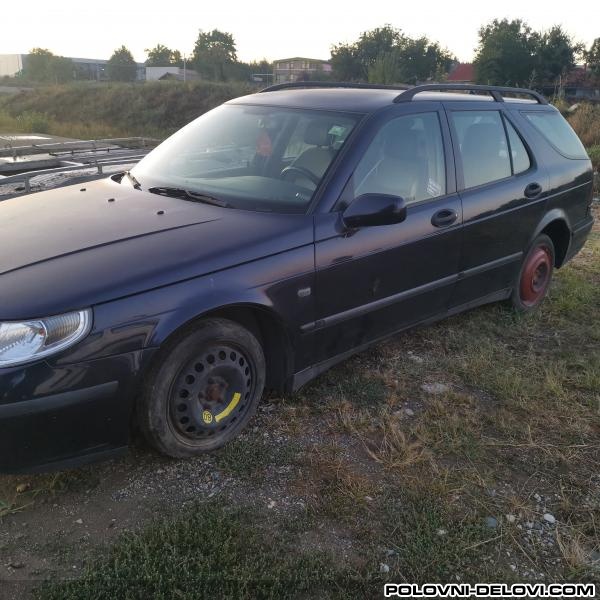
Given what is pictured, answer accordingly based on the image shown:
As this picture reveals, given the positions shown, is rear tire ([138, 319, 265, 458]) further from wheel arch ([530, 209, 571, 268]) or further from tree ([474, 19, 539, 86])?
tree ([474, 19, 539, 86])

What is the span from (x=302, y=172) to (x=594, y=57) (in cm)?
5443

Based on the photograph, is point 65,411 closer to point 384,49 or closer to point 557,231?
point 557,231

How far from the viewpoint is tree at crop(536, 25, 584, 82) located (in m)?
46.2

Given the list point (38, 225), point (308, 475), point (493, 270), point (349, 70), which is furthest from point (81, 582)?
point (349, 70)

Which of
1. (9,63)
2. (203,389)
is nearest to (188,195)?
(203,389)

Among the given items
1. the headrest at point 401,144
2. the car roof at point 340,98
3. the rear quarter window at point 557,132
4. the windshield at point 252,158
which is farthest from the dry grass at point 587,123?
the windshield at point 252,158

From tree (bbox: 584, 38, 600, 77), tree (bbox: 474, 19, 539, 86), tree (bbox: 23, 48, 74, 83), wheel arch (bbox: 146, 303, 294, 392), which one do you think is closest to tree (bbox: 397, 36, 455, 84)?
tree (bbox: 474, 19, 539, 86)

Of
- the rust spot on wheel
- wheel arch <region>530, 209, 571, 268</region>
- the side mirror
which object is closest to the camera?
the side mirror

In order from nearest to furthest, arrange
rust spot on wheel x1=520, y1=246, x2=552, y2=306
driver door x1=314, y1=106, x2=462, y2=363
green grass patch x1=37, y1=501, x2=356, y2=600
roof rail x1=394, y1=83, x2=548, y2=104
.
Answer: green grass patch x1=37, y1=501, x2=356, y2=600 < driver door x1=314, y1=106, x2=462, y2=363 < roof rail x1=394, y1=83, x2=548, y2=104 < rust spot on wheel x1=520, y1=246, x2=552, y2=306

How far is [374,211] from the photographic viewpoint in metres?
2.91

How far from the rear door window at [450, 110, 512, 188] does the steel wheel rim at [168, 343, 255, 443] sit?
77.9 inches

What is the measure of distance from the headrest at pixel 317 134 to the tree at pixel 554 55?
49.3m

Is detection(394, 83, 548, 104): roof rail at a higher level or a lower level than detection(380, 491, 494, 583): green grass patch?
higher

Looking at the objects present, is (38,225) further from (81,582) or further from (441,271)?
(441,271)
